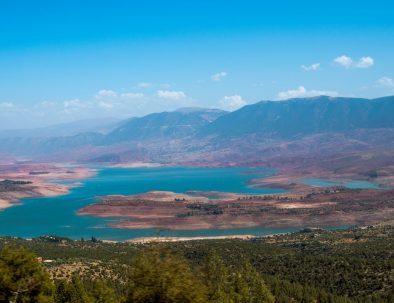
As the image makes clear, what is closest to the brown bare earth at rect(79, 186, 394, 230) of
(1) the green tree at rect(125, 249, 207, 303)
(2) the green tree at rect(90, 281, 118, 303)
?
(2) the green tree at rect(90, 281, 118, 303)

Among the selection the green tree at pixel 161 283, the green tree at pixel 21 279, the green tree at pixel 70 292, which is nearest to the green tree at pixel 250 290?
the green tree at pixel 70 292

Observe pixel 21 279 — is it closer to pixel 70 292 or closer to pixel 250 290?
pixel 70 292

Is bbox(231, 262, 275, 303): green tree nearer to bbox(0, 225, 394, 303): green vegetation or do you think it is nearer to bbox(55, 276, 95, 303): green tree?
bbox(0, 225, 394, 303): green vegetation

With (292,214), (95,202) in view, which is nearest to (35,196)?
(95,202)

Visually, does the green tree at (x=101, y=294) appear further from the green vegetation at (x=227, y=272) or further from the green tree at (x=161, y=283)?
the green tree at (x=161, y=283)

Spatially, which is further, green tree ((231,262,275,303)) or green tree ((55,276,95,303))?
green tree ((231,262,275,303))

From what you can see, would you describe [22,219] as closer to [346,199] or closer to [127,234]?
[127,234]
